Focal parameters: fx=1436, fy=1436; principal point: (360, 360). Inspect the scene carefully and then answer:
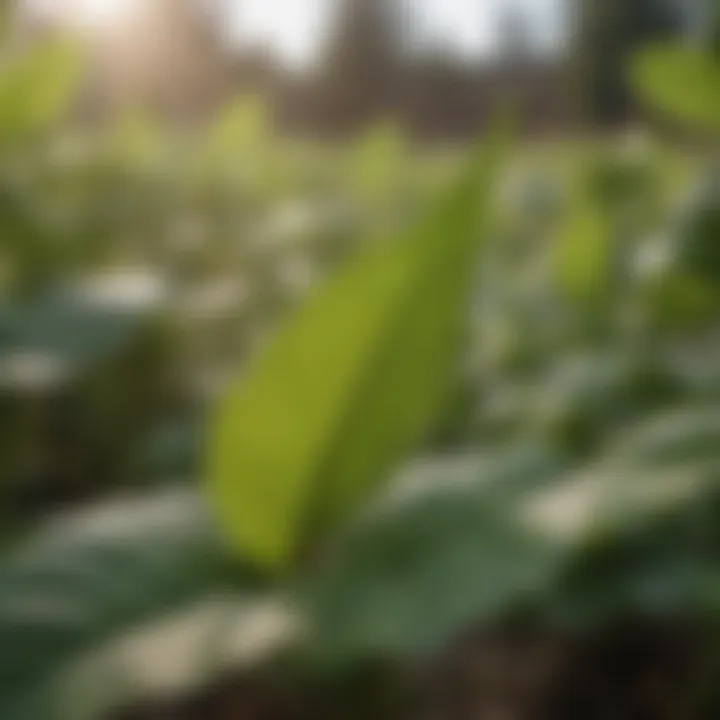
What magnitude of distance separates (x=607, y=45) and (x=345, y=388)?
3535mm

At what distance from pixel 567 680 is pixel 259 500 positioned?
30 centimetres

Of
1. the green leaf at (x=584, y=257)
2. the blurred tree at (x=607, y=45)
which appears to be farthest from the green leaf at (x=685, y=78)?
the blurred tree at (x=607, y=45)

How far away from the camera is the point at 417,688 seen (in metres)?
0.45

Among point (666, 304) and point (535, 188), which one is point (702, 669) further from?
point (535, 188)

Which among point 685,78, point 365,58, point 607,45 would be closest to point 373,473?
point 685,78

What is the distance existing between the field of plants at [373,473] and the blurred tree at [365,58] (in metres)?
3.51

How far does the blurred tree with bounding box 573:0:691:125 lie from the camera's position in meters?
3.29

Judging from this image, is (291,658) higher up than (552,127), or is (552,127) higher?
(552,127)

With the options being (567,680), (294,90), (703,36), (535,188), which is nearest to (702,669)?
(567,680)

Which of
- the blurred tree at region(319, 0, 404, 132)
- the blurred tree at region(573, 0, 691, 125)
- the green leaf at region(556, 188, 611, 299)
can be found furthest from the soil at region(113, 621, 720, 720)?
the blurred tree at region(319, 0, 404, 132)

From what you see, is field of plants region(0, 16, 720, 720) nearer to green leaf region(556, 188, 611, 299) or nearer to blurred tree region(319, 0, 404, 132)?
green leaf region(556, 188, 611, 299)

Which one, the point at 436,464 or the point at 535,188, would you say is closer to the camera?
the point at 436,464

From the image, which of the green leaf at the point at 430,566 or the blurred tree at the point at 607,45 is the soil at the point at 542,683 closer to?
the green leaf at the point at 430,566

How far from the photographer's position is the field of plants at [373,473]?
0.24 m
